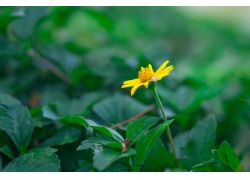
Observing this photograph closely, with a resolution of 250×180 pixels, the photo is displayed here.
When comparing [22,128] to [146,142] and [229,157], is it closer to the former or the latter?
[146,142]

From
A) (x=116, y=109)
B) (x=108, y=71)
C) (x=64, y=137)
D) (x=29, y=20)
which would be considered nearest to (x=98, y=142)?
(x=64, y=137)

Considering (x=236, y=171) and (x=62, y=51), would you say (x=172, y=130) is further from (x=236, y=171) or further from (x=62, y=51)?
(x=62, y=51)

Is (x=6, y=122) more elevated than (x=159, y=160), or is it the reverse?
(x=6, y=122)

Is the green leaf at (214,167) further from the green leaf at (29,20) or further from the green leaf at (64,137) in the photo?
the green leaf at (29,20)

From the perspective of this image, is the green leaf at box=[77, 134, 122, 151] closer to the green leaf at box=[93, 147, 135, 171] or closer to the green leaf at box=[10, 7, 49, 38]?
the green leaf at box=[93, 147, 135, 171]

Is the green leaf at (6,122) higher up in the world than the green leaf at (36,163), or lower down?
higher up

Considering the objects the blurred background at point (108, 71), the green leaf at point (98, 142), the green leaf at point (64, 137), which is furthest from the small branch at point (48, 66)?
the green leaf at point (98, 142)
